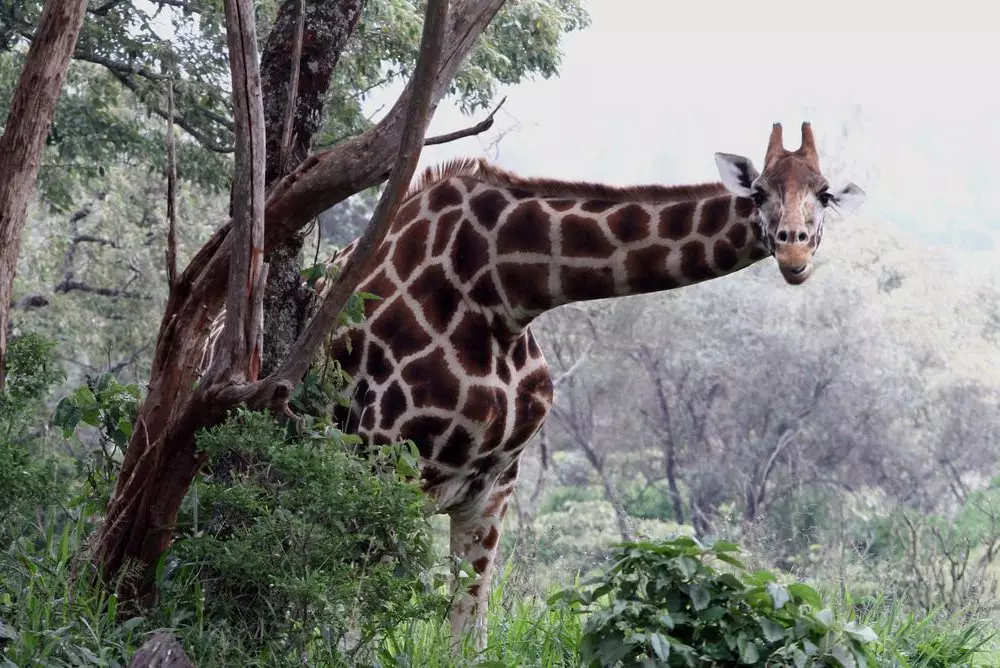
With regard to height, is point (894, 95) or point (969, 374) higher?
point (894, 95)

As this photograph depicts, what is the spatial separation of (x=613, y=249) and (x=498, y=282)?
1.60ft

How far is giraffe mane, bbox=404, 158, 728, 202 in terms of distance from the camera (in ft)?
17.4

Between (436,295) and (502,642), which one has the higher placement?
(436,295)

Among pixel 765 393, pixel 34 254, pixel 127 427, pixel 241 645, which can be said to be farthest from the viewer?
pixel 765 393

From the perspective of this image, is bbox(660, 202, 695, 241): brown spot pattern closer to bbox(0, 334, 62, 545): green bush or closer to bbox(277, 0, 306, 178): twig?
bbox(277, 0, 306, 178): twig

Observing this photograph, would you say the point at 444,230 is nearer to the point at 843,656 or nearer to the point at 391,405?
the point at 391,405

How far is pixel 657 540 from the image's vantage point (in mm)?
4309

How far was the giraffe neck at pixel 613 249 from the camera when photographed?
16.9 ft

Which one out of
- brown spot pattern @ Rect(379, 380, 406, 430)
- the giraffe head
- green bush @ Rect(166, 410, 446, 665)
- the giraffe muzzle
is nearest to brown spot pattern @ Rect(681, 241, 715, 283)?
the giraffe head

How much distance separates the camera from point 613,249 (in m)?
5.21

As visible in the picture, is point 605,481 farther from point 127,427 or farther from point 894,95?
point 894,95

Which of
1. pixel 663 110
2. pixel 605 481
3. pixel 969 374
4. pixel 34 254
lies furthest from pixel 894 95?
pixel 34 254

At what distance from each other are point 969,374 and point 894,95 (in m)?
58.2

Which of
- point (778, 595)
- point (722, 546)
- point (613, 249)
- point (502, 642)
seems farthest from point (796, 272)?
point (502, 642)
